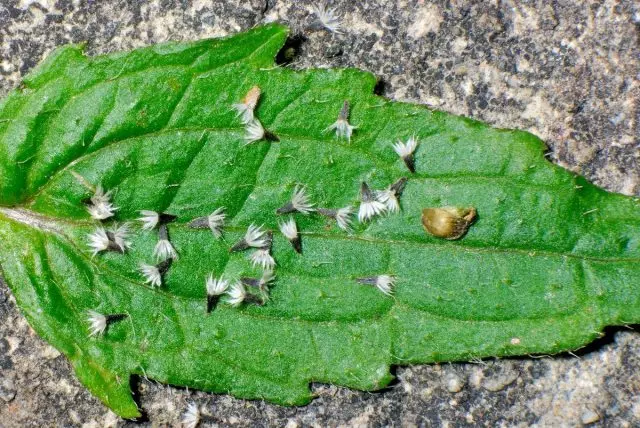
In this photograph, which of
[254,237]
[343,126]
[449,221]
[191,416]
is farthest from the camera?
[191,416]

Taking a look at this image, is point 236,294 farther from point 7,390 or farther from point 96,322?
point 7,390

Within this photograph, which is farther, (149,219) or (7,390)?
(7,390)

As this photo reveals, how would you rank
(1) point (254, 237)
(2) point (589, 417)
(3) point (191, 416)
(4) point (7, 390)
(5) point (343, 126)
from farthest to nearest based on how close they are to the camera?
(4) point (7, 390) → (3) point (191, 416) → (2) point (589, 417) → (1) point (254, 237) → (5) point (343, 126)

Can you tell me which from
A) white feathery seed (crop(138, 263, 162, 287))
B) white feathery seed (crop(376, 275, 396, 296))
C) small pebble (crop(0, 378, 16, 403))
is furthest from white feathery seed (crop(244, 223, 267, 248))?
small pebble (crop(0, 378, 16, 403))

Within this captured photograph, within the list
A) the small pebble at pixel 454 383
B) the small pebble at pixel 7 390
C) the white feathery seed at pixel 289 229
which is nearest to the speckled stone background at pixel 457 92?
the small pebble at pixel 454 383

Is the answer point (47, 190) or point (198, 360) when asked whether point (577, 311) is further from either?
point (47, 190)

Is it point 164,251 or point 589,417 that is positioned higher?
point 164,251

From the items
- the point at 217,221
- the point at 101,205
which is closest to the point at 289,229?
the point at 217,221

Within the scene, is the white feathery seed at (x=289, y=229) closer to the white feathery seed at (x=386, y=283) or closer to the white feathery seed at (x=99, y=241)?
the white feathery seed at (x=386, y=283)
